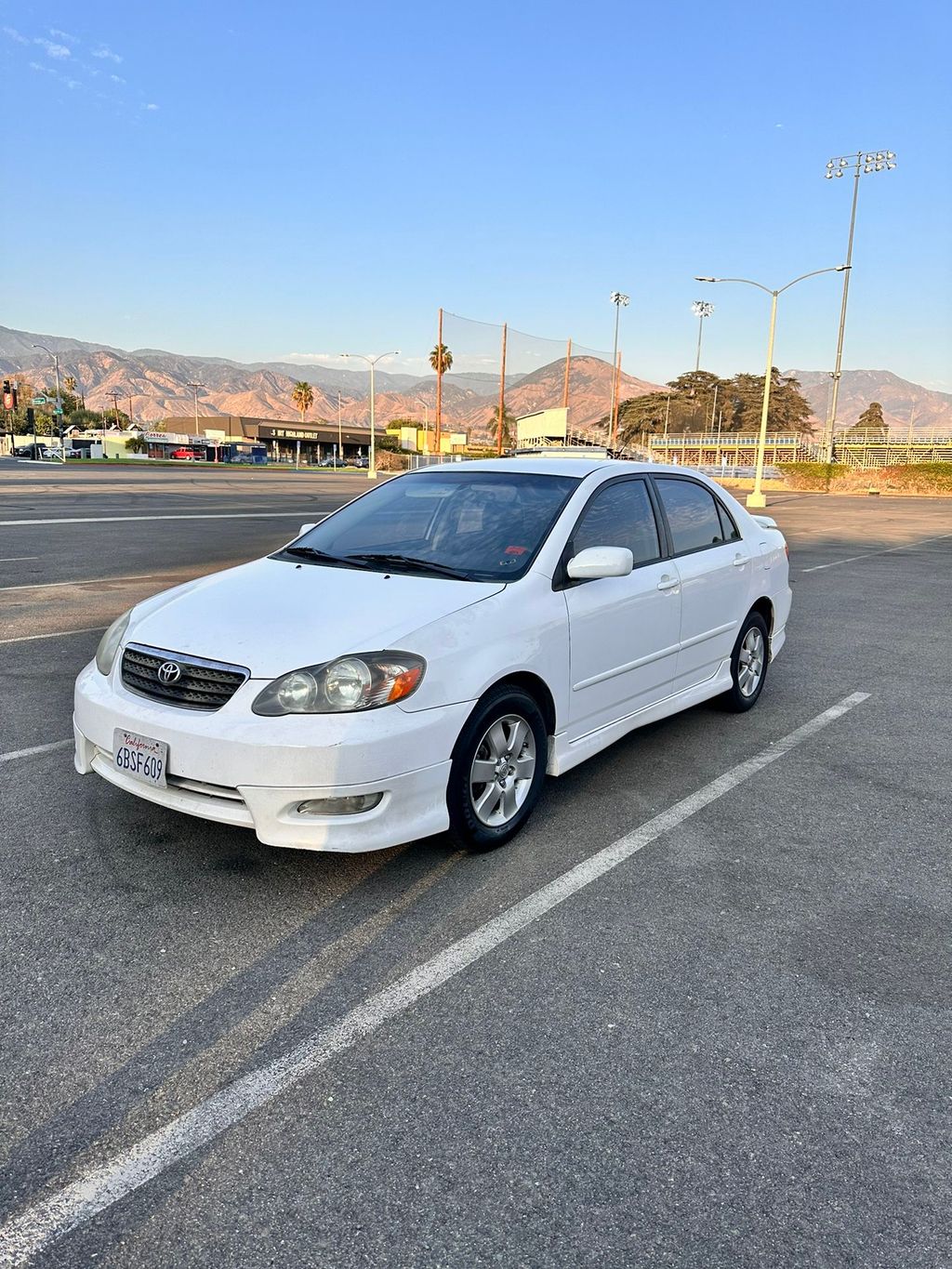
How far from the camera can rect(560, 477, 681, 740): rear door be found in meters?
4.19

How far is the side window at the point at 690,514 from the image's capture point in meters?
5.20

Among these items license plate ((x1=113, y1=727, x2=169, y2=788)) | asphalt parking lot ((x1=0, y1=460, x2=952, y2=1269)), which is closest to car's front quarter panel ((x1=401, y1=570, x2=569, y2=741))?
asphalt parking lot ((x1=0, y1=460, x2=952, y2=1269))

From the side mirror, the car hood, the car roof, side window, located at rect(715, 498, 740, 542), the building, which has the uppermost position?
the building

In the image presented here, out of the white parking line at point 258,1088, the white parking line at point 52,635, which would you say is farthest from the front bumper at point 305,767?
the white parking line at point 52,635

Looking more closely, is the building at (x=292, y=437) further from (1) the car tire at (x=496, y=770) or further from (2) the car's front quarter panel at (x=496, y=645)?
(1) the car tire at (x=496, y=770)

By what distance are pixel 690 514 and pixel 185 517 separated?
17.2m

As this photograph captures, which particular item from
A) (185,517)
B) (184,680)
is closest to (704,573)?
(184,680)

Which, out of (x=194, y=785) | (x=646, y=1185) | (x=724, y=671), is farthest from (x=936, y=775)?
(x=194, y=785)

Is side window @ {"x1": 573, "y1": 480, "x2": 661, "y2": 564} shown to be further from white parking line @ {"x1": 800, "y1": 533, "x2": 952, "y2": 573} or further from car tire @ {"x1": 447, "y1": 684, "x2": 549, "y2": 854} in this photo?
white parking line @ {"x1": 800, "y1": 533, "x2": 952, "y2": 573}

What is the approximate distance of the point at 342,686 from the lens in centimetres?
331

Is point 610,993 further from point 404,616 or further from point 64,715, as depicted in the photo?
point 64,715

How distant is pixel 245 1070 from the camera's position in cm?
250

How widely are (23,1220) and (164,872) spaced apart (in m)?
1.67

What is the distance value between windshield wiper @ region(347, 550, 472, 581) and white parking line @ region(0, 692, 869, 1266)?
4.53 ft
